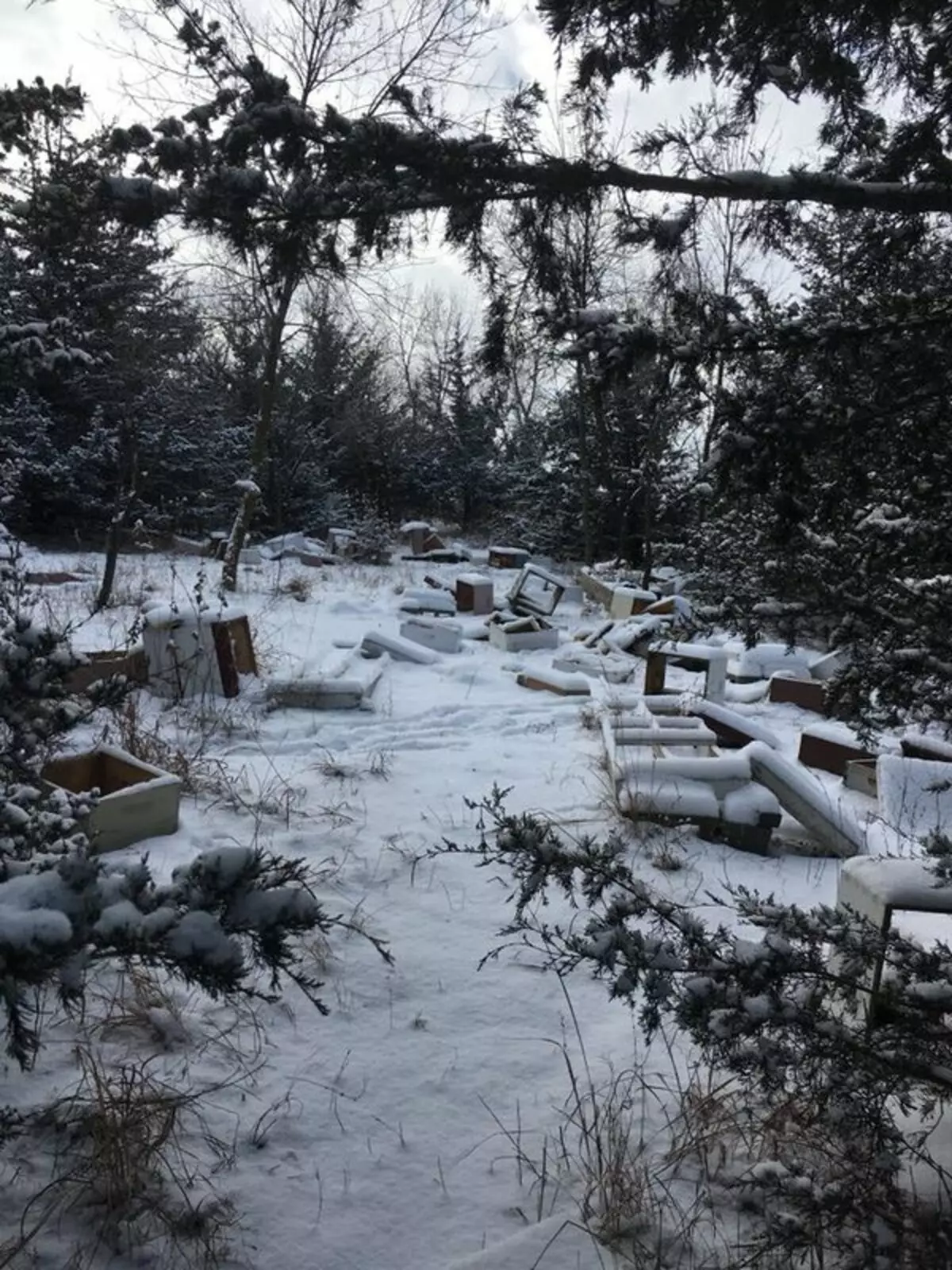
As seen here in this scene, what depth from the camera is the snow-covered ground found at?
1958 mm

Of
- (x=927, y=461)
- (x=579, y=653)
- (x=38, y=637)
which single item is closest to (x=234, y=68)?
(x=38, y=637)

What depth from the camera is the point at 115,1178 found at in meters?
1.90

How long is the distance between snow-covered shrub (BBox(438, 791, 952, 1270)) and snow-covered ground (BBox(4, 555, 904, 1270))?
0.44 metres

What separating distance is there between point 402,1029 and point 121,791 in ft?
5.57

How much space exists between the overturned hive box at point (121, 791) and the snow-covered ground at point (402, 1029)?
0.31ft

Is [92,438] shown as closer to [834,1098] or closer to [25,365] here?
[25,365]

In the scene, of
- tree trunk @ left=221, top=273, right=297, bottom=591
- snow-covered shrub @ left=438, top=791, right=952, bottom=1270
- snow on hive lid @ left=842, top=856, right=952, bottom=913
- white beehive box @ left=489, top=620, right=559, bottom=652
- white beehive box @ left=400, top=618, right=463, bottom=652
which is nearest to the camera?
snow-covered shrub @ left=438, top=791, right=952, bottom=1270

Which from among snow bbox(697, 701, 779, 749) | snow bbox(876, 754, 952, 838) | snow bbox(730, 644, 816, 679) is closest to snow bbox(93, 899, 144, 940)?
snow bbox(876, 754, 952, 838)

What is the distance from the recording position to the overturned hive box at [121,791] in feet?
11.8

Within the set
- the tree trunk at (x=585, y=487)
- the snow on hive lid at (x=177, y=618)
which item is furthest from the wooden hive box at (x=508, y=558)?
the snow on hive lid at (x=177, y=618)

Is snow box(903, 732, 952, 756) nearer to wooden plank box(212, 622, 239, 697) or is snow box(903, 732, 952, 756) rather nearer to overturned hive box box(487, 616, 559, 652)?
wooden plank box(212, 622, 239, 697)

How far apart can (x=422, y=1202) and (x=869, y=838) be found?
114 inches

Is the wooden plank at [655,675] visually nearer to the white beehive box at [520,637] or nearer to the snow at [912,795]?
the white beehive box at [520,637]

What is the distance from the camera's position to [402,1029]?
2662 millimetres
